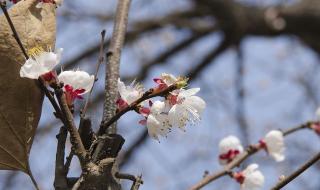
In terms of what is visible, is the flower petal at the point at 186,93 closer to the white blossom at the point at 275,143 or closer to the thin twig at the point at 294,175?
the thin twig at the point at 294,175

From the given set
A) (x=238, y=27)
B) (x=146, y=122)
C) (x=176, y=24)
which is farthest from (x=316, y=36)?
(x=146, y=122)

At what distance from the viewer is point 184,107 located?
2.55 feet

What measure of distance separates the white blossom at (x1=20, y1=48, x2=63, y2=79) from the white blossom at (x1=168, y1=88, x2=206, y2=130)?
0.55ft

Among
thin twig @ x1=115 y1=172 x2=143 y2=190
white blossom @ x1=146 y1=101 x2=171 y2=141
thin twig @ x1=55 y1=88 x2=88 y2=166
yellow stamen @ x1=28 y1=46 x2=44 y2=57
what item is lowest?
thin twig @ x1=115 y1=172 x2=143 y2=190

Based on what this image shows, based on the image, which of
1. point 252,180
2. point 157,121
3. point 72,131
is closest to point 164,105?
point 157,121

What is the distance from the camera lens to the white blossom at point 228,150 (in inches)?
46.8

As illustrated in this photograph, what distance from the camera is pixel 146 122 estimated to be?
30.5 inches

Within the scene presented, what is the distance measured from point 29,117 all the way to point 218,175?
1.19 ft

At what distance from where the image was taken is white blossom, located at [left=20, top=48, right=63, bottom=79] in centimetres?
67

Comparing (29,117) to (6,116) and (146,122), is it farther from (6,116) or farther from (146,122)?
(146,122)

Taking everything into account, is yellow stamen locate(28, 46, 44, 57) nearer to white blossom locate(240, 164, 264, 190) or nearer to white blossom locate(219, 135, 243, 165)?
white blossom locate(240, 164, 264, 190)

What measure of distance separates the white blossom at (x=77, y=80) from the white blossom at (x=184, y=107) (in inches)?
4.6

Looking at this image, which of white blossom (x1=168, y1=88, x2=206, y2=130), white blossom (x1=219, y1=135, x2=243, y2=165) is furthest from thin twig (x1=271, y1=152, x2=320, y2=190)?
white blossom (x1=219, y1=135, x2=243, y2=165)

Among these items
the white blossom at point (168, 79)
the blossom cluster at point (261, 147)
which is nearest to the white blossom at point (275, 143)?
the blossom cluster at point (261, 147)
